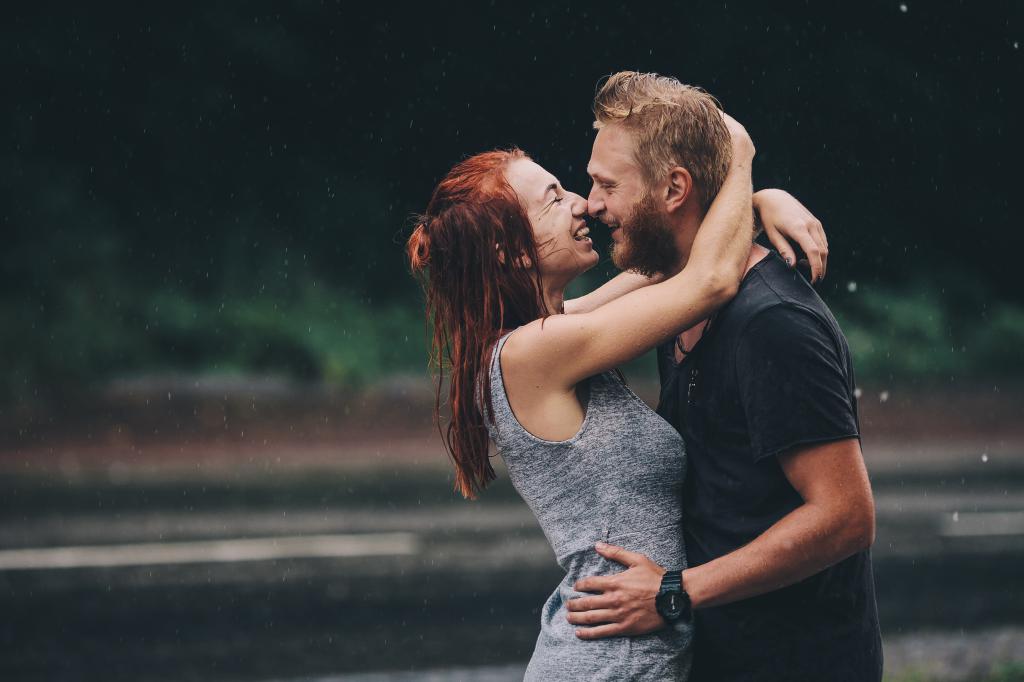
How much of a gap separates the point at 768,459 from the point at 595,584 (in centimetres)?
46

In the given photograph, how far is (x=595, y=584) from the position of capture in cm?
274

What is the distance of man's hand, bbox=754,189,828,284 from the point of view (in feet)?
9.29

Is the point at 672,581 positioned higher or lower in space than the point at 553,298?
lower

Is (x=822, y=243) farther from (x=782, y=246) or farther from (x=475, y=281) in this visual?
(x=475, y=281)

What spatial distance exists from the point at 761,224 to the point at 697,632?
1005 mm

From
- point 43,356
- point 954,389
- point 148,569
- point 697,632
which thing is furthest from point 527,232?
point 954,389

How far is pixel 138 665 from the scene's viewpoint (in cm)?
669

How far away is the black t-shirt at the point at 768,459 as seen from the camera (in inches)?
99.3

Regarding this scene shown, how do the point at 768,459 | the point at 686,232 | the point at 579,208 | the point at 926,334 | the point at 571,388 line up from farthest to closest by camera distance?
the point at 926,334
the point at 579,208
the point at 686,232
the point at 571,388
the point at 768,459

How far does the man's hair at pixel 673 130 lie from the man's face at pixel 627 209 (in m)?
0.03

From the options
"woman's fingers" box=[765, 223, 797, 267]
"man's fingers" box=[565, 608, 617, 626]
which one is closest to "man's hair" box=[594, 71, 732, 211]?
"woman's fingers" box=[765, 223, 797, 267]

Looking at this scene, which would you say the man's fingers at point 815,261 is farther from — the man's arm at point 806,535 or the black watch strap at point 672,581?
the black watch strap at point 672,581

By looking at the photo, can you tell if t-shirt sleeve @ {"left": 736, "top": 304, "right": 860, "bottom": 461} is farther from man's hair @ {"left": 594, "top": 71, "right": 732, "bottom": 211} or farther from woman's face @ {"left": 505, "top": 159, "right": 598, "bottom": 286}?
woman's face @ {"left": 505, "top": 159, "right": 598, "bottom": 286}

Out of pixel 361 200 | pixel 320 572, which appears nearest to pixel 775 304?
pixel 320 572
